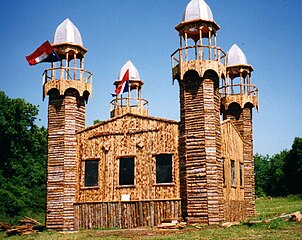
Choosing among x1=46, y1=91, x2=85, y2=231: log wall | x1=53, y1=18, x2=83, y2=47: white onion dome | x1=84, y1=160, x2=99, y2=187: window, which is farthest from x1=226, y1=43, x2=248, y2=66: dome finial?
x1=84, y1=160, x2=99, y2=187: window

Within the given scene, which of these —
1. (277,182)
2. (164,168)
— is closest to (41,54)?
(164,168)

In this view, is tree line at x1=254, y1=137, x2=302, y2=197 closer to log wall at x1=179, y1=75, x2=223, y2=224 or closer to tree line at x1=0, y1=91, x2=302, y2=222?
tree line at x1=0, y1=91, x2=302, y2=222

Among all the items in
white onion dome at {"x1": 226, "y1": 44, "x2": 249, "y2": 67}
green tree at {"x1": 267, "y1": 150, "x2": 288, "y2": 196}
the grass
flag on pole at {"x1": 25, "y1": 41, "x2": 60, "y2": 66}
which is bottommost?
the grass

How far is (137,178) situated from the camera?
32312 mm

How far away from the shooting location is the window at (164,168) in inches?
1248

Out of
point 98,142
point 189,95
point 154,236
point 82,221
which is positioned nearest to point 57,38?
point 98,142

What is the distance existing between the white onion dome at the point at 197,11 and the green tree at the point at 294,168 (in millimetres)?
50344

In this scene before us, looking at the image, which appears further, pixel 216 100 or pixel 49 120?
pixel 49 120

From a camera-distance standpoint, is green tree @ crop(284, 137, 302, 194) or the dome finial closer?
the dome finial

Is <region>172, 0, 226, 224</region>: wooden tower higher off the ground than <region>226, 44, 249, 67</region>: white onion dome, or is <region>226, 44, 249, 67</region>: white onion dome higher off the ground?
<region>226, 44, 249, 67</region>: white onion dome

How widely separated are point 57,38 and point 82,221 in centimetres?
1350

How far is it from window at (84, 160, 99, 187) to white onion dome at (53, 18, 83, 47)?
9.06m

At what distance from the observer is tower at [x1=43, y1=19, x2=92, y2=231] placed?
33.2 meters

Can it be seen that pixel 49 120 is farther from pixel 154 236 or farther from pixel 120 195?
pixel 154 236
